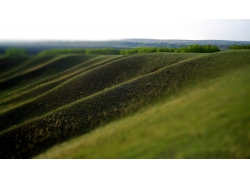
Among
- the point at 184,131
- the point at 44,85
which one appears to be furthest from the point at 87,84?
the point at 184,131

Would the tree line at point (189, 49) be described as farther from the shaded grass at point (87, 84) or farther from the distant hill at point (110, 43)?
the shaded grass at point (87, 84)

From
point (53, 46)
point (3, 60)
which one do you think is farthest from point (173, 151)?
point (3, 60)

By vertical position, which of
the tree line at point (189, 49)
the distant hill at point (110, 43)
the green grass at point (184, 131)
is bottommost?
the green grass at point (184, 131)

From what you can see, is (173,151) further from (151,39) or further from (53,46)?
(53,46)

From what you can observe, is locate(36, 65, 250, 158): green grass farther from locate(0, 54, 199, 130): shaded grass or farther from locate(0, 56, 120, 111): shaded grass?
locate(0, 56, 120, 111): shaded grass

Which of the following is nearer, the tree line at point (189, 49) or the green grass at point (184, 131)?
the green grass at point (184, 131)

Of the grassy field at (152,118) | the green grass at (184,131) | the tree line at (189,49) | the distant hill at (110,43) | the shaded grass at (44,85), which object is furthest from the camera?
the shaded grass at (44,85)

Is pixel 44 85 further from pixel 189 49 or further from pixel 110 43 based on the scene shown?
pixel 189 49

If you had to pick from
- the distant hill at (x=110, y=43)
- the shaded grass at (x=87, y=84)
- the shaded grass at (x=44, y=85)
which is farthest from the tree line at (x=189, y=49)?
the shaded grass at (x=44, y=85)
